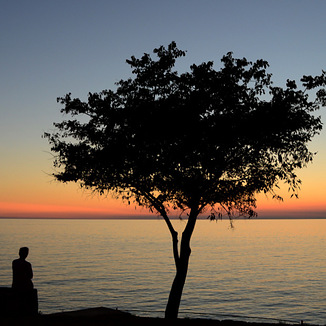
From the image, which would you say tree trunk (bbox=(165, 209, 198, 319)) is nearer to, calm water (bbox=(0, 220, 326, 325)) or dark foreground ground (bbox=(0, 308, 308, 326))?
calm water (bbox=(0, 220, 326, 325))

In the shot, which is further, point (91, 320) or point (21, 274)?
point (21, 274)

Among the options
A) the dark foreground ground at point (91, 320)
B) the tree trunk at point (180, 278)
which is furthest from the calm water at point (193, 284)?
the dark foreground ground at point (91, 320)

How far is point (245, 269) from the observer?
96.2 metres

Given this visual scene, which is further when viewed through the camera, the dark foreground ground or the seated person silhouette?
the seated person silhouette

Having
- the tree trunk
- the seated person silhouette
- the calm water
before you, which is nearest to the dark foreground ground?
the seated person silhouette

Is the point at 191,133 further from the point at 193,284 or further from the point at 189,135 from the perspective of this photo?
the point at 193,284

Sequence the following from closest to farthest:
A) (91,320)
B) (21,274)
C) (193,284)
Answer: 1. (91,320)
2. (21,274)
3. (193,284)

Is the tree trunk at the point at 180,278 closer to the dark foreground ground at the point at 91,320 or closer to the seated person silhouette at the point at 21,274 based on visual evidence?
the dark foreground ground at the point at 91,320

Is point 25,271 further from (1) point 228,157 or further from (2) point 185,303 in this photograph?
(2) point 185,303

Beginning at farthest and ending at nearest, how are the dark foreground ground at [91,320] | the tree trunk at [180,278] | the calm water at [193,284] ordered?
the calm water at [193,284], the tree trunk at [180,278], the dark foreground ground at [91,320]

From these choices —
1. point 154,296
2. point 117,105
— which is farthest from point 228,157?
point 154,296

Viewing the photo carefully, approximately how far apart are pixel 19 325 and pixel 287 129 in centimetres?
1502

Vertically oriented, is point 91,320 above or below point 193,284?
above

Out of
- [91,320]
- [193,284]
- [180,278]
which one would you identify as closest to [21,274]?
[91,320]
